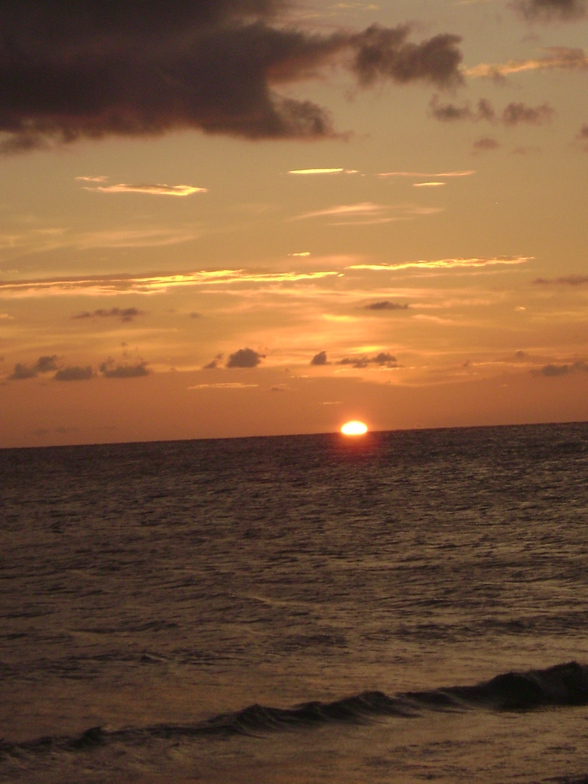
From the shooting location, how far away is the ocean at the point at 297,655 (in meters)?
14.3

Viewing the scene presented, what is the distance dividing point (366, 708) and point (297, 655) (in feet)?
13.9

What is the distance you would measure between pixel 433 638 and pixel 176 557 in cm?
1789

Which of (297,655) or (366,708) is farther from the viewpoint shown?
(297,655)

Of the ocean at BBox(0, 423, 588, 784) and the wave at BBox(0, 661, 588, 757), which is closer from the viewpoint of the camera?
the ocean at BBox(0, 423, 588, 784)

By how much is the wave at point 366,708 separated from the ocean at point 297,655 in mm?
47

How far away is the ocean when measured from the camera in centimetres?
1426

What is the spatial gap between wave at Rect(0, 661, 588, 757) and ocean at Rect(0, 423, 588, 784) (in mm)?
47

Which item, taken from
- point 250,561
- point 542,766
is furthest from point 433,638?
point 250,561

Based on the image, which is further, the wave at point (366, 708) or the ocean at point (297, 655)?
the wave at point (366, 708)

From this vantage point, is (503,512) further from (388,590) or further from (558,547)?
(388,590)

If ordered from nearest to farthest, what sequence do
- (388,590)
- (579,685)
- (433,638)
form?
(579,685) → (433,638) → (388,590)

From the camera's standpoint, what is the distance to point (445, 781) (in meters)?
13.0

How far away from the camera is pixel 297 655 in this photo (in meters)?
20.6

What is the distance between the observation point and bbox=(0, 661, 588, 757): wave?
1527 centimetres
